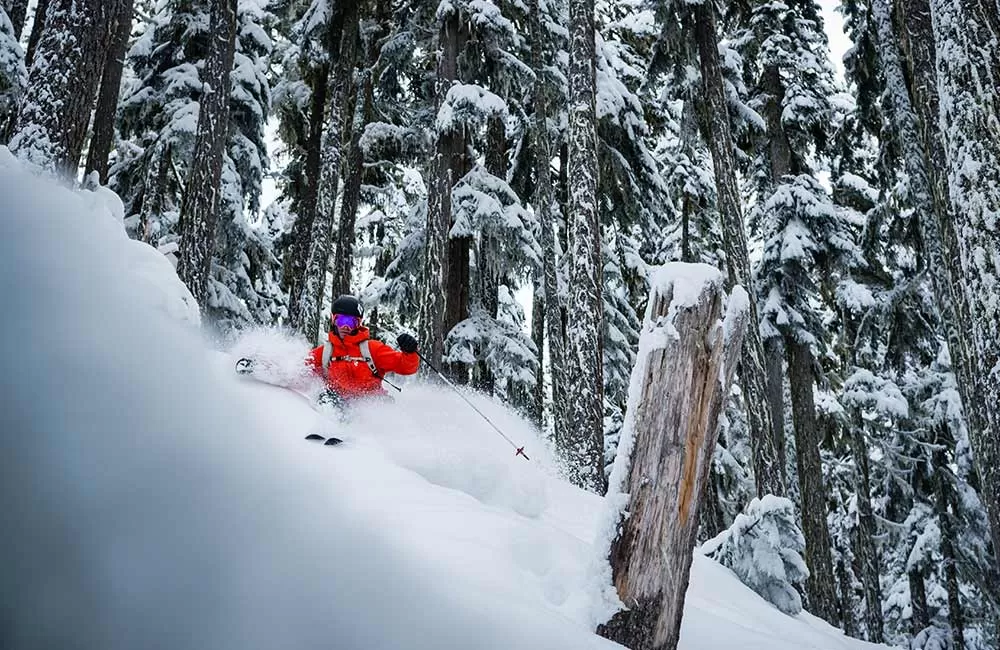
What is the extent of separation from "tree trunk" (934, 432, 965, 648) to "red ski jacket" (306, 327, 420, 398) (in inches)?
710

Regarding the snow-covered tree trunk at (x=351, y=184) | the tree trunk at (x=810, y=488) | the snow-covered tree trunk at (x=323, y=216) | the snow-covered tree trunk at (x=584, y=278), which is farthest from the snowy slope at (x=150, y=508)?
the snow-covered tree trunk at (x=351, y=184)

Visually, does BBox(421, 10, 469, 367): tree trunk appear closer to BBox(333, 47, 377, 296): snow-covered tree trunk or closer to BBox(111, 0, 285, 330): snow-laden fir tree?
BBox(333, 47, 377, 296): snow-covered tree trunk

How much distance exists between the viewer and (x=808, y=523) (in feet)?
44.9

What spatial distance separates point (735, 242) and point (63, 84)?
10069mm

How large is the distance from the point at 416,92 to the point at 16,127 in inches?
422

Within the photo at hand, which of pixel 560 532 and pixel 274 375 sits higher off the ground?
pixel 274 375

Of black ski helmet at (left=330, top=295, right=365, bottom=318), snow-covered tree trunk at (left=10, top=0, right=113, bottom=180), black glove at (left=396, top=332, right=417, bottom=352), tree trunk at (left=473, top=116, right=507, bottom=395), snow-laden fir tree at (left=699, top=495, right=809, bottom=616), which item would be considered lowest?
snow-laden fir tree at (left=699, top=495, right=809, bottom=616)

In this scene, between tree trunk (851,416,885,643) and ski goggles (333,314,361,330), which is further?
tree trunk (851,416,885,643)

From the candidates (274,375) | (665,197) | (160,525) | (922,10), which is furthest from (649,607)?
(665,197)

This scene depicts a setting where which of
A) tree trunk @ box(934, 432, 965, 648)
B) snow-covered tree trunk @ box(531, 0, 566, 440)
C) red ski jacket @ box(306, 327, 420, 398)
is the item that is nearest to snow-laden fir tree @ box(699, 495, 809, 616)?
red ski jacket @ box(306, 327, 420, 398)

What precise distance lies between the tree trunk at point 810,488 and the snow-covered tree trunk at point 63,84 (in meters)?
11.7

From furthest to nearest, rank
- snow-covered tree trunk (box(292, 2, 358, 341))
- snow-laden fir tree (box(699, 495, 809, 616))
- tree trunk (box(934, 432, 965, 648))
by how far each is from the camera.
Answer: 1. tree trunk (box(934, 432, 965, 648))
2. snow-covered tree trunk (box(292, 2, 358, 341))
3. snow-laden fir tree (box(699, 495, 809, 616))

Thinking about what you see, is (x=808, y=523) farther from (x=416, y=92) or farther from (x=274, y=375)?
(x=416, y=92)

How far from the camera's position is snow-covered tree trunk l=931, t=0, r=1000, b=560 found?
18.9ft
